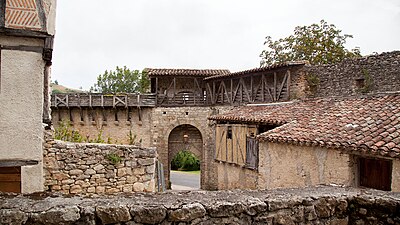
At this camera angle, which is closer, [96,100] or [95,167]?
[95,167]

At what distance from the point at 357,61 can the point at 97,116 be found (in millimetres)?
16487

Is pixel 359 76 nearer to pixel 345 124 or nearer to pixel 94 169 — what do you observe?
pixel 345 124

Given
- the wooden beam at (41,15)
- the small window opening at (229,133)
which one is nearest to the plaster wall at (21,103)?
the wooden beam at (41,15)

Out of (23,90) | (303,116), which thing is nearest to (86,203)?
(23,90)

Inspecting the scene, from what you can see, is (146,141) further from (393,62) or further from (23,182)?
(23,182)

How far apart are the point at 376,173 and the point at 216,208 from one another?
22.8 feet

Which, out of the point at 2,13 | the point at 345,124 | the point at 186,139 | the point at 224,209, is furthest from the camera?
the point at 186,139

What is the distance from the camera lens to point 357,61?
14.9 metres

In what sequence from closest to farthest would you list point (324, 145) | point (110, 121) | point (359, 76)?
point (324, 145)
point (359, 76)
point (110, 121)

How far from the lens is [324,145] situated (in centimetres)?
902

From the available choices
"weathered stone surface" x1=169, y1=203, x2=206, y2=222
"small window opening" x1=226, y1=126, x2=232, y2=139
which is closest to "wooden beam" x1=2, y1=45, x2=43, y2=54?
"weathered stone surface" x1=169, y1=203, x2=206, y2=222

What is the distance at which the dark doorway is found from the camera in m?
8.48

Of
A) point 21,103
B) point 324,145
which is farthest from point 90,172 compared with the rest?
point 324,145

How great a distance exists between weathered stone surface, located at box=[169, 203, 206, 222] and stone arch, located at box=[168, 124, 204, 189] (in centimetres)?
2246
